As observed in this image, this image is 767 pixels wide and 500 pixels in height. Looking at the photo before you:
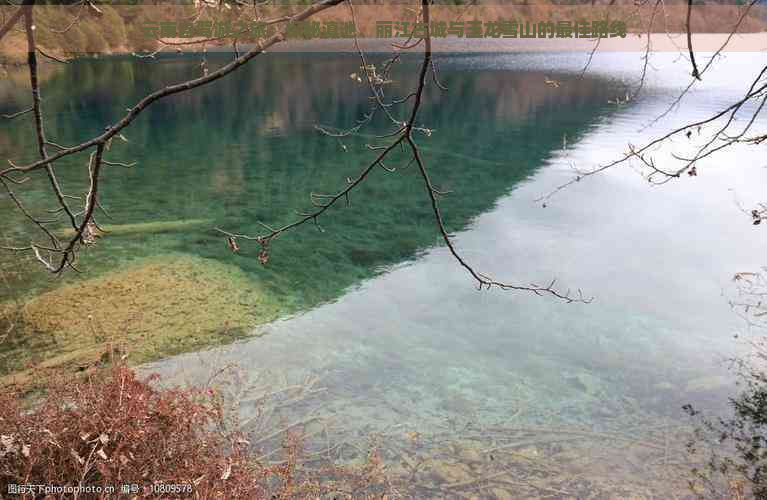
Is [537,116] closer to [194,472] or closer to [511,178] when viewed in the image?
[511,178]

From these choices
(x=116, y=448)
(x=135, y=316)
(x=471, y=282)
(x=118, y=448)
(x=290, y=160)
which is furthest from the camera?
(x=290, y=160)

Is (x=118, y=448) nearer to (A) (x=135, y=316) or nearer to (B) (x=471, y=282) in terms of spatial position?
(A) (x=135, y=316)

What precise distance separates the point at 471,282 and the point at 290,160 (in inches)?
484

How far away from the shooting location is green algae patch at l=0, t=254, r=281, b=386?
759cm

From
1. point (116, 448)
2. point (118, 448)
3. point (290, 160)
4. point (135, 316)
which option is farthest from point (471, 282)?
point (290, 160)

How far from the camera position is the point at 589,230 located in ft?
45.6

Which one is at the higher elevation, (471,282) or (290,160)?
(290,160)

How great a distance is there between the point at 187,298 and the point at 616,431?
6.86m

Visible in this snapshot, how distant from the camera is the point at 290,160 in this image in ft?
70.3

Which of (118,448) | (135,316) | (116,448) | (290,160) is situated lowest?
(135,316)

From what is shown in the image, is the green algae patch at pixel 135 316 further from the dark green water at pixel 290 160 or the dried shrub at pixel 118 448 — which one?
the dried shrub at pixel 118 448

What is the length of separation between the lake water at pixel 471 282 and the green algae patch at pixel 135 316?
0.48 meters

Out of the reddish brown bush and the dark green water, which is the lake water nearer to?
the dark green water

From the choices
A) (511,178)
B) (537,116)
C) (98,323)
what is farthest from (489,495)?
(537,116)
